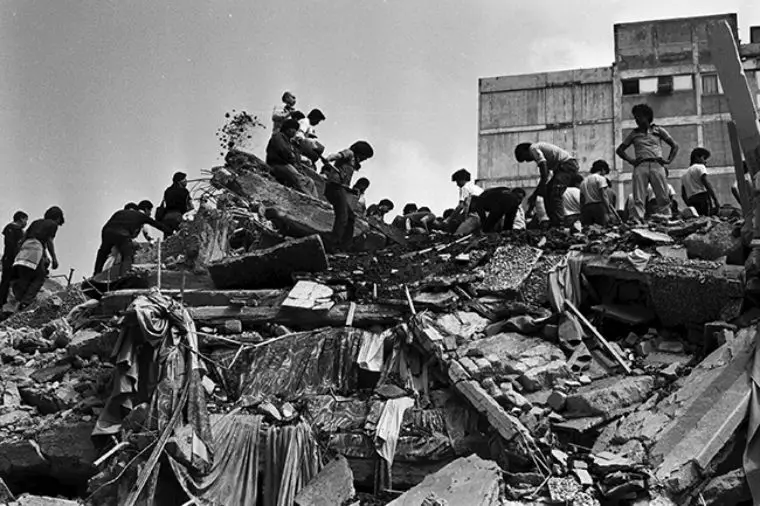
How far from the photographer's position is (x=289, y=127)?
15.5 metres

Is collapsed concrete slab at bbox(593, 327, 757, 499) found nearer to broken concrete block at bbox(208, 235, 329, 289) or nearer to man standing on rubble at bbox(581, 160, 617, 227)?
man standing on rubble at bbox(581, 160, 617, 227)

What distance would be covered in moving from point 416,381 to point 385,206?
727 centimetres

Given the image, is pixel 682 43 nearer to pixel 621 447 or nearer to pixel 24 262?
pixel 24 262

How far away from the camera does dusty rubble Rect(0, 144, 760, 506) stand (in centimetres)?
868

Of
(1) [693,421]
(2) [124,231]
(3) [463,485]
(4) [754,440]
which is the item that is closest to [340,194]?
(2) [124,231]

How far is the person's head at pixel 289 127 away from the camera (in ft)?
50.8

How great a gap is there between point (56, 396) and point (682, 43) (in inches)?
729

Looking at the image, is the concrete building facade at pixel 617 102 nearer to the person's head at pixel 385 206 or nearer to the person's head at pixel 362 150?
the person's head at pixel 385 206

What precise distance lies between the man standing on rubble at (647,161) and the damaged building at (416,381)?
1.10m

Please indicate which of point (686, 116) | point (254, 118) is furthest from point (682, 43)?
point (254, 118)

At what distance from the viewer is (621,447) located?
8758 millimetres

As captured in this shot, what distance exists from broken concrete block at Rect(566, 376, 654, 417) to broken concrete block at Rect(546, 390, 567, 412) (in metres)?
0.04

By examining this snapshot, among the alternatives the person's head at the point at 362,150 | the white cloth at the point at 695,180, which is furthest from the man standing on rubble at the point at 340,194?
the white cloth at the point at 695,180

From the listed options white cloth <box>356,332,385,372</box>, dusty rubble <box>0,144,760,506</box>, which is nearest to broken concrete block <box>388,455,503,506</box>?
dusty rubble <box>0,144,760,506</box>
